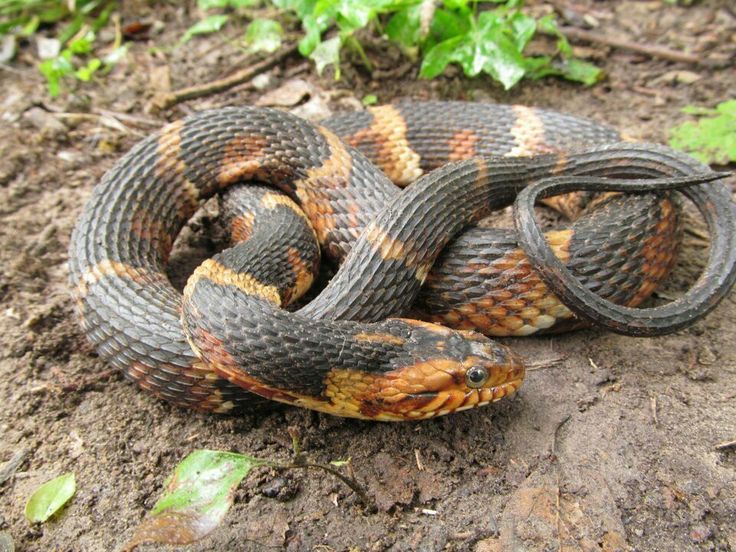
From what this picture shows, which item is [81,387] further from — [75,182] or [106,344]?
[75,182]

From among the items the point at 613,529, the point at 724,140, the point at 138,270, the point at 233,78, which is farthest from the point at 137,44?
the point at 613,529

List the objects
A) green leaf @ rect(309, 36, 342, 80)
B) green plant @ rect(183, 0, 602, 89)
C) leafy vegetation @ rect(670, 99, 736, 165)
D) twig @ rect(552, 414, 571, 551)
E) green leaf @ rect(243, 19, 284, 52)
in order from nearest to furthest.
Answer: twig @ rect(552, 414, 571, 551) → leafy vegetation @ rect(670, 99, 736, 165) → green plant @ rect(183, 0, 602, 89) → green leaf @ rect(309, 36, 342, 80) → green leaf @ rect(243, 19, 284, 52)

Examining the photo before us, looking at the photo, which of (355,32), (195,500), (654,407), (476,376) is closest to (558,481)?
(476,376)

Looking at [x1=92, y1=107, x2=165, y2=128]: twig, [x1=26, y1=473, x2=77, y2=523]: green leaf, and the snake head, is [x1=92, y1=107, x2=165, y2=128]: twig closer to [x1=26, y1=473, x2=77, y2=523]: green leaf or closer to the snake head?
[x1=26, y1=473, x2=77, y2=523]: green leaf

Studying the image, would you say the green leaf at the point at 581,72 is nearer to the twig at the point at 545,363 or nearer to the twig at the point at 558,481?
the twig at the point at 545,363

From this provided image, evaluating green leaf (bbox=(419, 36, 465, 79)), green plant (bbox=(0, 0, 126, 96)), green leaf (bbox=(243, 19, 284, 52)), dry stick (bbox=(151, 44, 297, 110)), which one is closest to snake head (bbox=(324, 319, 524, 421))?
green leaf (bbox=(419, 36, 465, 79))

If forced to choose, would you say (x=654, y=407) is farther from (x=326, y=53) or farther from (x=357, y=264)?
(x=326, y=53)
